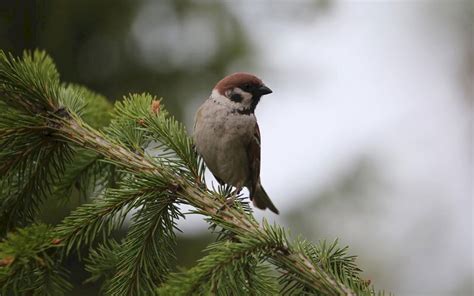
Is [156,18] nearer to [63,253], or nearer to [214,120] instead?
[214,120]

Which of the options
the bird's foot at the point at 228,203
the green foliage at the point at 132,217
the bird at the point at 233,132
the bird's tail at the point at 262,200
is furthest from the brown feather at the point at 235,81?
the bird's foot at the point at 228,203

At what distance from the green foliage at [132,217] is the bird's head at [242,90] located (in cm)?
96

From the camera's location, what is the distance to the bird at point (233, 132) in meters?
2.65

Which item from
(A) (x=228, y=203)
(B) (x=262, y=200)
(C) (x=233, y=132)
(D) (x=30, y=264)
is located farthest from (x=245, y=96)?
(D) (x=30, y=264)

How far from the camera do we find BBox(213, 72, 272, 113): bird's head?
2.85m

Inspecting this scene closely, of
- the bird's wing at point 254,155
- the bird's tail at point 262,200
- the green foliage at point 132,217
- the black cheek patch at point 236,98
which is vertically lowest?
the green foliage at point 132,217

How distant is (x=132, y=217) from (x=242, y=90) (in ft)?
4.31

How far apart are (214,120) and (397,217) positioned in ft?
14.6

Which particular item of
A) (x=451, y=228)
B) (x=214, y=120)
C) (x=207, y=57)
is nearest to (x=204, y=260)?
(x=214, y=120)

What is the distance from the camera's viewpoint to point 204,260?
138cm

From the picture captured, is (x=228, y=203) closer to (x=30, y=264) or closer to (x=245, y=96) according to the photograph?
(x=30, y=264)

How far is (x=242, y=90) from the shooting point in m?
2.87

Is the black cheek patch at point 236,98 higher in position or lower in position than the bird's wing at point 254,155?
higher

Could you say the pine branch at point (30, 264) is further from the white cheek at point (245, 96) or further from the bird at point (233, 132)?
the white cheek at point (245, 96)
